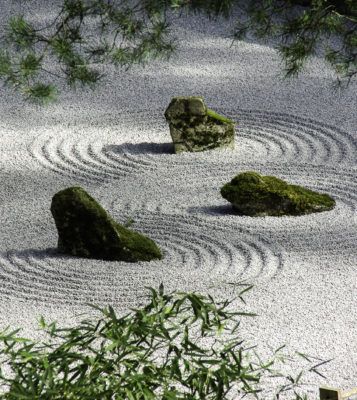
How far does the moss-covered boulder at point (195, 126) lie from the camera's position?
27.1ft

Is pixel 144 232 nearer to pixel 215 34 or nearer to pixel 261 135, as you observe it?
pixel 261 135

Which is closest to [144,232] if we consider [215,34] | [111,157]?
[111,157]

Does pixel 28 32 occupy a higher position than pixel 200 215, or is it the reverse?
pixel 28 32

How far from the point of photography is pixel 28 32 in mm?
5590

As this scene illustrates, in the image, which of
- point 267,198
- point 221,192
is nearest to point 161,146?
point 221,192

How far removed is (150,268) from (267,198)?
120 centimetres

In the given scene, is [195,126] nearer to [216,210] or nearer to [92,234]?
[216,210]

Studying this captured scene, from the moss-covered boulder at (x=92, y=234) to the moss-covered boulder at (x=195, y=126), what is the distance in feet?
6.27

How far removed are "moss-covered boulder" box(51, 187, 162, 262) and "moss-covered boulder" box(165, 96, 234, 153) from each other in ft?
6.27

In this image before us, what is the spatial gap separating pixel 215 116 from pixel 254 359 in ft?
11.7

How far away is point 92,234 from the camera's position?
21.1 feet

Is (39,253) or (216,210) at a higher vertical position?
(216,210)

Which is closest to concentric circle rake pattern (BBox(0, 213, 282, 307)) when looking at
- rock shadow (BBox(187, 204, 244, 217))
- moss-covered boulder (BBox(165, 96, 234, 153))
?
rock shadow (BBox(187, 204, 244, 217))

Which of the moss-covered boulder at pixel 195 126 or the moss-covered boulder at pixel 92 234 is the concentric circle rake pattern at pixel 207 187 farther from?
the moss-covered boulder at pixel 92 234
